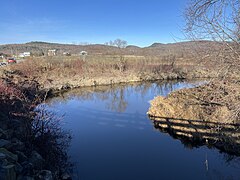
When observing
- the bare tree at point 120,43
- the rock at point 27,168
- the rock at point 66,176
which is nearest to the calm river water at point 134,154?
the rock at point 66,176

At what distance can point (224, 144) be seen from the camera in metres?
6.20

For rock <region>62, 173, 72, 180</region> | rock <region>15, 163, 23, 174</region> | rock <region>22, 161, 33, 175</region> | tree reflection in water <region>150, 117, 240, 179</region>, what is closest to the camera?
rock <region>15, 163, 23, 174</region>

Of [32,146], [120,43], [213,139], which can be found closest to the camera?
[32,146]

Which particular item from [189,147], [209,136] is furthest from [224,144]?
[189,147]

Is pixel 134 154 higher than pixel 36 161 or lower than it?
lower

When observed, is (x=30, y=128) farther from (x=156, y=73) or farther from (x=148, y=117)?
(x=156, y=73)

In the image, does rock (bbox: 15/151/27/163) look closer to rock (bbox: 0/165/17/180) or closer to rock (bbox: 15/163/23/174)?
rock (bbox: 15/163/23/174)

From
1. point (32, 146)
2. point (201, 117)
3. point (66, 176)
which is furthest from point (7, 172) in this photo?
point (201, 117)

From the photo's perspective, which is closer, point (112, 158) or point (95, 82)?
point (112, 158)

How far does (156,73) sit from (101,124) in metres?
17.0

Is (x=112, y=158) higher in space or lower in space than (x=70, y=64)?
lower

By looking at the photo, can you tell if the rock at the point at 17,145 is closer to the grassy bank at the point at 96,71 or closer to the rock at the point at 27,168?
the rock at the point at 27,168

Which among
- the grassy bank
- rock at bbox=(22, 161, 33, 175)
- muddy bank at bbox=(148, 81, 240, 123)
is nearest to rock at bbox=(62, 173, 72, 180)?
rock at bbox=(22, 161, 33, 175)

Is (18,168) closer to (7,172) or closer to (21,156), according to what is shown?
(21,156)
